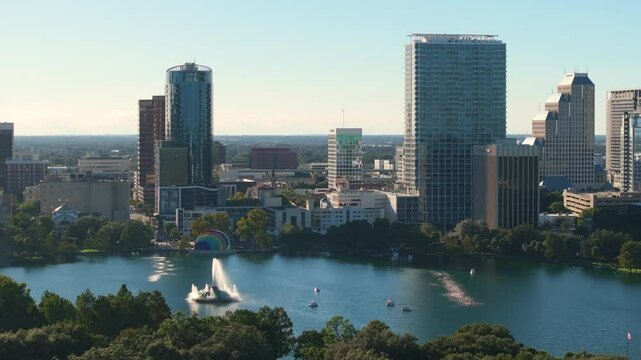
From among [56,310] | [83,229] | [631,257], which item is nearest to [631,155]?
[631,257]

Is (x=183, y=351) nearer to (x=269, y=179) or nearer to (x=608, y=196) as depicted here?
(x=608, y=196)

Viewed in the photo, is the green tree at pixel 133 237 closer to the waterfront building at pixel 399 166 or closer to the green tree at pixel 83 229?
the green tree at pixel 83 229

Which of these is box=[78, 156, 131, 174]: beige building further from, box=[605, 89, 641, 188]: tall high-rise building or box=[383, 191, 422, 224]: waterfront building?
box=[605, 89, 641, 188]: tall high-rise building

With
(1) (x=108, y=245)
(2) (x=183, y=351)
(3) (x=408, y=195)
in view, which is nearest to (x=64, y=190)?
(1) (x=108, y=245)

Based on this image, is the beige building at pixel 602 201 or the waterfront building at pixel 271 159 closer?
the beige building at pixel 602 201

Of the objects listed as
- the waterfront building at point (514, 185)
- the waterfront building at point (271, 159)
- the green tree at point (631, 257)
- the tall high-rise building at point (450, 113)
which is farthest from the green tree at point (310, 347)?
the waterfront building at point (271, 159)

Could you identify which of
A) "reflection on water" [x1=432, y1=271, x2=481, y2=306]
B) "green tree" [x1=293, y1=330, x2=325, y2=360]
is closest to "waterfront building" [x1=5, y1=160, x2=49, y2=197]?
"reflection on water" [x1=432, y1=271, x2=481, y2=306]

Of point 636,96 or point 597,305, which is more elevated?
point 636,96
